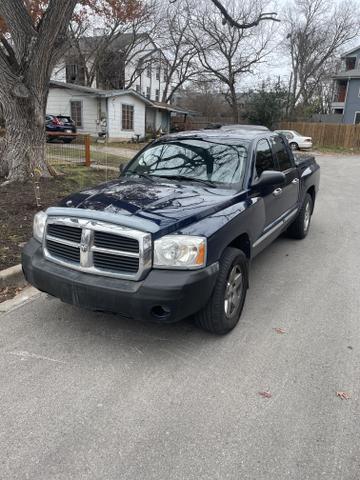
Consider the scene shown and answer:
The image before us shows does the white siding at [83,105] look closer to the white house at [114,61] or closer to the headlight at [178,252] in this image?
the white house at [114,61]

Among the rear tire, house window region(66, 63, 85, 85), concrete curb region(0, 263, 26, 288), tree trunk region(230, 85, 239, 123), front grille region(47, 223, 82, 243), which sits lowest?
concrete curb region(0, 263, 26, 288)

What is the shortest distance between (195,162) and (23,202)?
4.07 m

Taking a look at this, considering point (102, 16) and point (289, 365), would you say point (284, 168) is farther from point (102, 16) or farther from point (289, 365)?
point (102, 16)

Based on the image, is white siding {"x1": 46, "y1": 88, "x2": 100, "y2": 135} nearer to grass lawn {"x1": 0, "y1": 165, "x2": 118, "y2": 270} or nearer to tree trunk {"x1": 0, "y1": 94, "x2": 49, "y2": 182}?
grass lawn {"x1": 0, "y1": 165, "x2": 118, "y2": 270}

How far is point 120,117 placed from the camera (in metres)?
27.5

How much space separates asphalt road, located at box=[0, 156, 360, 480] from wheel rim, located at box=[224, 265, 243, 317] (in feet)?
0.83

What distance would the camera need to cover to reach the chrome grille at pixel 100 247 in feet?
9.50

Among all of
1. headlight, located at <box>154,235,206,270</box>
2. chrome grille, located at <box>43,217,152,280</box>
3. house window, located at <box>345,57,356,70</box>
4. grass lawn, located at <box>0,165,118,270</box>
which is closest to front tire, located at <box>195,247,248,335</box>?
headlight, located at <box>154,235,206,270</box>

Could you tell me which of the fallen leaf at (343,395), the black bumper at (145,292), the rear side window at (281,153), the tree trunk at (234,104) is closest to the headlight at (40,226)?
the black bumper at (145,292)

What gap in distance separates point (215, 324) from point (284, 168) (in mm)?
2910

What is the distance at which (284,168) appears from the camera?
538cm

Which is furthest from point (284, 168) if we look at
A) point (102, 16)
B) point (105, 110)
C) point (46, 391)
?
point (102, 16)

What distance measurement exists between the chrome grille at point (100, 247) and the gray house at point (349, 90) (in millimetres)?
43088

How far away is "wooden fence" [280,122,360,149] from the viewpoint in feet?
95.3
